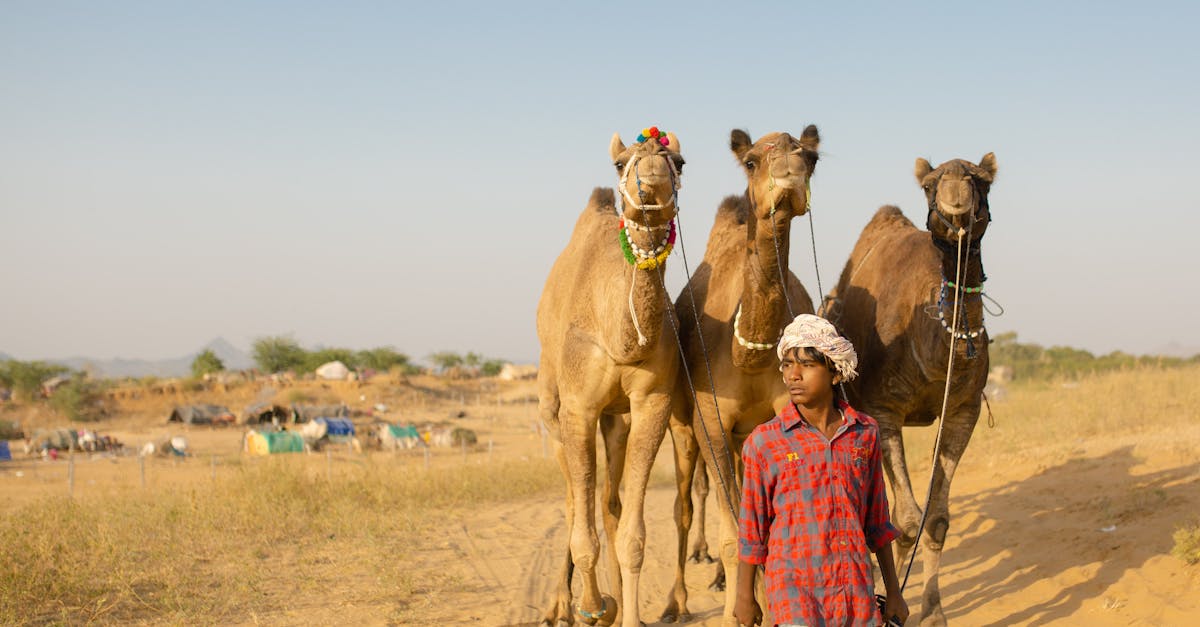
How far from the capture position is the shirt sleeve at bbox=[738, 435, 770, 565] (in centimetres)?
361

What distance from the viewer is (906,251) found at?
24.6 ft

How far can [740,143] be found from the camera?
5.56 m

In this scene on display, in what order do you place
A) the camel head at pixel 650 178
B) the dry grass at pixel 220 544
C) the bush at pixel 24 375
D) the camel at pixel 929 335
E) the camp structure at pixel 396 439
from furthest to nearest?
the bush at pixel 24 375 → the camp structure at pixel 396 439 → the dry grass at pixel 220 544 → the camel at pixel 929 335 → the camel head at pixel 650 178

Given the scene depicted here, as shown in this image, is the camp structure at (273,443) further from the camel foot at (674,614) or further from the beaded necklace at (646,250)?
the beaded necklace at (646,250)

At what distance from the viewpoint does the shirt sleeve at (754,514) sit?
3611mm

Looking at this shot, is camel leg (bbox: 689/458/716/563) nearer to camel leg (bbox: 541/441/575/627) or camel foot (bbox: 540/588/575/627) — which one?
camel leg (bbox: 541/441/575/627)

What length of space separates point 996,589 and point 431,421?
3230 centimetres

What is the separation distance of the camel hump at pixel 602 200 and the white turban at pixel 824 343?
13.1 feet

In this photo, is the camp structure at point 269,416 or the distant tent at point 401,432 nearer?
the distant tent at point 401,432

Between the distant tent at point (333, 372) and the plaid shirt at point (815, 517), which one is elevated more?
the plaid shirt at point (815, 517)

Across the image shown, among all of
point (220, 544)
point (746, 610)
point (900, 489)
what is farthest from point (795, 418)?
point (220, 544)

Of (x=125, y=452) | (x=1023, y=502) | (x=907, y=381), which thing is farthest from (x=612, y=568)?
Result: (x=125, y=452)

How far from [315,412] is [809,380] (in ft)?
109

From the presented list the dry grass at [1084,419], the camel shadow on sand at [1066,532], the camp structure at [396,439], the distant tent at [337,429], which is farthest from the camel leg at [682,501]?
the distant tent at [337,429]
